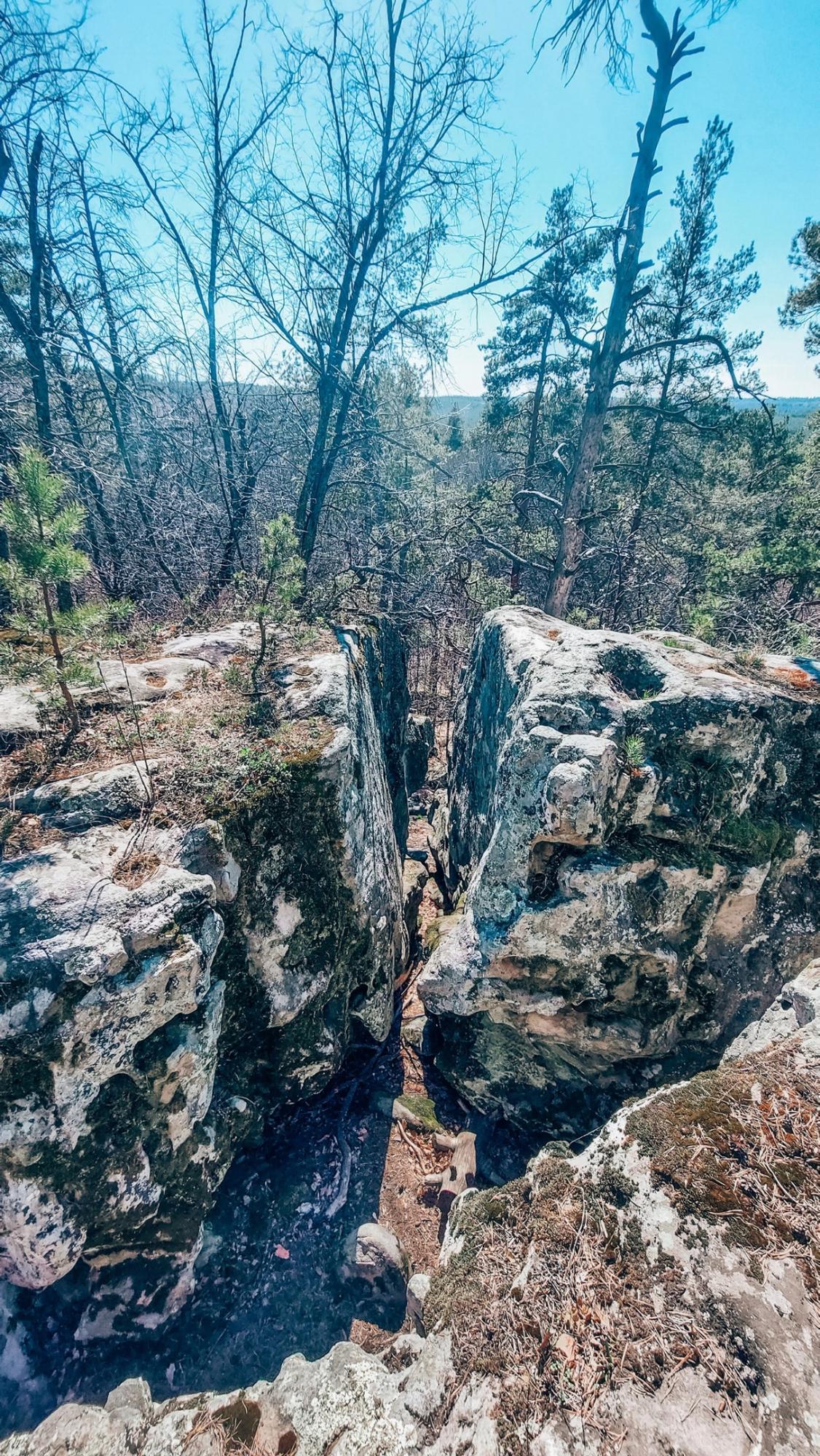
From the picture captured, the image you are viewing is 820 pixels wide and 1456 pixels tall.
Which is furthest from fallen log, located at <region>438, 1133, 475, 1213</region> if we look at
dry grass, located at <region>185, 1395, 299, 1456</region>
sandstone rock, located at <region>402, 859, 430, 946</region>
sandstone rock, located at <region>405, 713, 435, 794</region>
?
sandstone rock, located at <region>405, 713, 435, 794</region>

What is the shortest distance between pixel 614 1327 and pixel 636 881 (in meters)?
2.24

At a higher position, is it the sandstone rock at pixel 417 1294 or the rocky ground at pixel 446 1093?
the rocky ground at pixel 446 1093

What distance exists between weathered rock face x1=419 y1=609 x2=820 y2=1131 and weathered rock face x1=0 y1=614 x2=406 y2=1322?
1126mm

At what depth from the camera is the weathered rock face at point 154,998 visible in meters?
2.57

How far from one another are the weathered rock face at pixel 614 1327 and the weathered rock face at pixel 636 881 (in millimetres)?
990

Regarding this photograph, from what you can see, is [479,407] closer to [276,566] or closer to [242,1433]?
[276,566]

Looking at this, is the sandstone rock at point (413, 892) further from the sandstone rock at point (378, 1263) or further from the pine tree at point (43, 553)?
the pine tree at point (43, 553)

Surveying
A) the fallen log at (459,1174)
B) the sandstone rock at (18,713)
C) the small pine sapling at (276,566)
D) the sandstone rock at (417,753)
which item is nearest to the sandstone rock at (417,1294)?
the fallen log at (459,1174)

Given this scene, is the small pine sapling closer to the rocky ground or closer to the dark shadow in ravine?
the rocky ground

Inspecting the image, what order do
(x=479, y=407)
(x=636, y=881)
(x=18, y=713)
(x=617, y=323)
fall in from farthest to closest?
(x=479, y=407) → (x=617, y=323) → (x=18, y=713) → (x=636, y=881)

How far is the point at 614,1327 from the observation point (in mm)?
1975

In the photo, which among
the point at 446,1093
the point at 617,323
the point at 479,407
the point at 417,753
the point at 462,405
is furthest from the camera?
the point at 479,407

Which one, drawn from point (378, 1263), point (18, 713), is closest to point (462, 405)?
point (18, 713)

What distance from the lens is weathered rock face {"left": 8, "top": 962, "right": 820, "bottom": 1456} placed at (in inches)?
68.9
